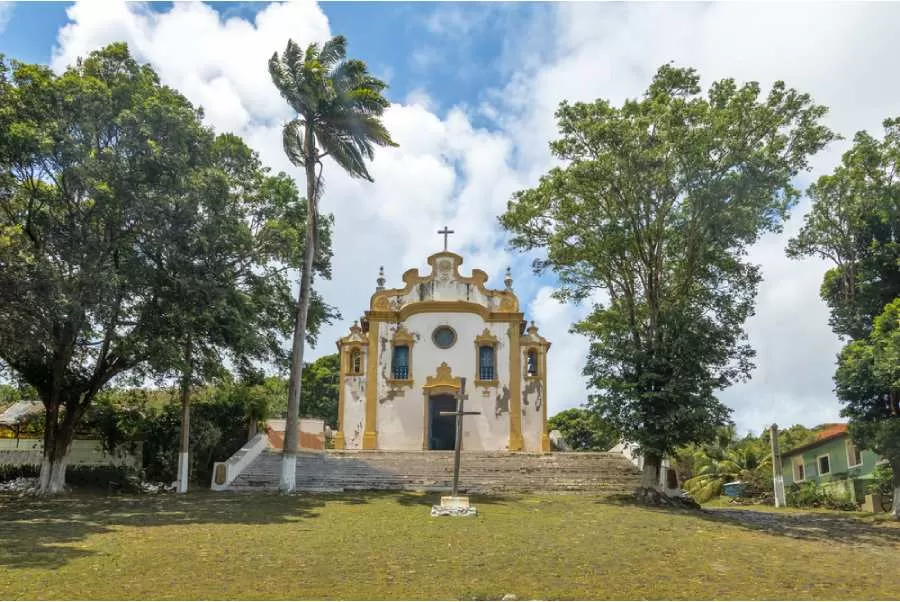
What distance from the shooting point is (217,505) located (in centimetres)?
1608

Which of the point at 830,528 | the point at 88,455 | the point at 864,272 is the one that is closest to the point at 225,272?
the point at 88,455

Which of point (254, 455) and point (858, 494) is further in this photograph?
point (858, 494)

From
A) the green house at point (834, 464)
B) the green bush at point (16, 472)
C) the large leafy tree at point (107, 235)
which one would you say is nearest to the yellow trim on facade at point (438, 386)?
the large leafy tree at point (107, 235)

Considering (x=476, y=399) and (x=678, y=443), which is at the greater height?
(x=476, y=399)

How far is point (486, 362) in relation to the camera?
27.7 metres

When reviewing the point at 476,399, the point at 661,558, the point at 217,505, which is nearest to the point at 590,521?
the point at 661,558

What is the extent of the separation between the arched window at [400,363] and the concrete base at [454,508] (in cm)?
1269

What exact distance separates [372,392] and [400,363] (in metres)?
1.48

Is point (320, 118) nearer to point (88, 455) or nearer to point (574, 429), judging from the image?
point (88, 455)

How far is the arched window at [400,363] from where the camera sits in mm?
27609

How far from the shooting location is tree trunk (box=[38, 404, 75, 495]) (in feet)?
60.1

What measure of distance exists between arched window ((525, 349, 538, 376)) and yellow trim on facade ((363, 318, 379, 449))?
5520 millimetres

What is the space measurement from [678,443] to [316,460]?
1042 centimetres

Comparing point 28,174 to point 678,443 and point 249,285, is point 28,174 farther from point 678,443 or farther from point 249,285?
point 678,443
